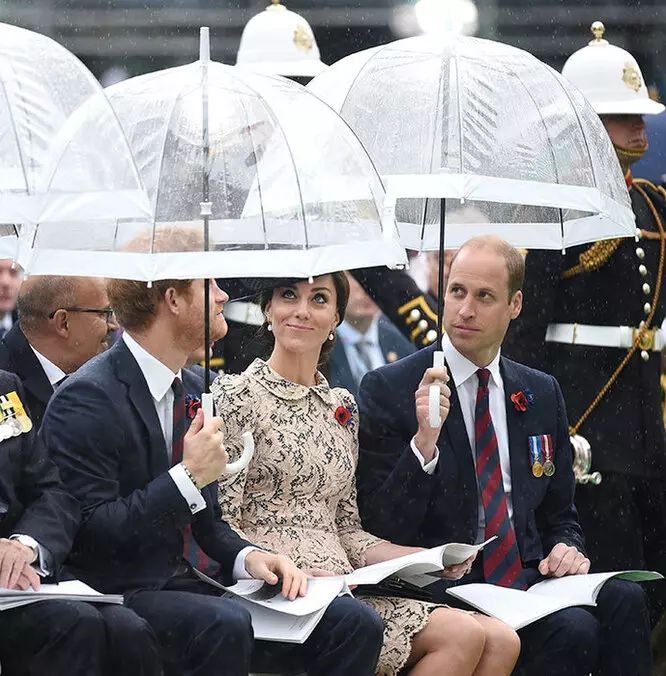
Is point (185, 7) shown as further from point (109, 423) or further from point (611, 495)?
point (109, 423)

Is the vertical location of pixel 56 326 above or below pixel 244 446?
above

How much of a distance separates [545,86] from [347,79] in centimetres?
63

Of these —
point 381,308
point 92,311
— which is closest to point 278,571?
point 92,311

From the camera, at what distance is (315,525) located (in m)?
5.79

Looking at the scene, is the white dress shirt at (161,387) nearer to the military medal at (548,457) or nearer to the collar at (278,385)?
the collar at (278,385)

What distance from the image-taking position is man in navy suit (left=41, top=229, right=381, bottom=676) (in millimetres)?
5168

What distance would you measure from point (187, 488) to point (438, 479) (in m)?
1.10

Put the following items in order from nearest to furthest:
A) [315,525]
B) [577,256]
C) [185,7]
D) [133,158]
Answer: [133,158]
[315,525]
[577,256]
[185,7]

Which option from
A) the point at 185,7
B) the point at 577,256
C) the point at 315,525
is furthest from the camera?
the point at 185,7

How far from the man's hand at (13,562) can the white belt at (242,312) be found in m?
2.70

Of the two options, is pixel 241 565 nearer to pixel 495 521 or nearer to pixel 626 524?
pixel 495 521

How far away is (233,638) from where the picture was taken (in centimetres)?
510

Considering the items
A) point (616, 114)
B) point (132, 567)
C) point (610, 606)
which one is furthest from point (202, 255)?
point (616, 114)

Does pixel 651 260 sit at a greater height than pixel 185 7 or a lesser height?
lesser
